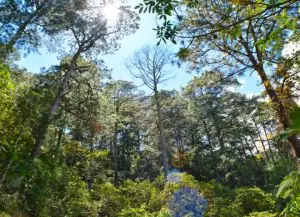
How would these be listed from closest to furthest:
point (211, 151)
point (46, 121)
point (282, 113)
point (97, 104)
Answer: point (282, 113) → point (46, 121) → point (97, 104) → point (211, 151)

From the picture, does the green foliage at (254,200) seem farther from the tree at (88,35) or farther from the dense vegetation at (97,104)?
the tree at (88,35)

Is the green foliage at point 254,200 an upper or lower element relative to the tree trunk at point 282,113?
lower

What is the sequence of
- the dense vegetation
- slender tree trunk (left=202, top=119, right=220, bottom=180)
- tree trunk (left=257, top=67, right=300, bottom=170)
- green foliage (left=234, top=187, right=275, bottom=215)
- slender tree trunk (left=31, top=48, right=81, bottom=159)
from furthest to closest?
slender tree trunk (left=202, top=119, right=220, bottom=180)
slender tree trunk (left=31, top=48, right=81, bottom=159)
green foliage (left=234, top=187, right=275, bottom=215)
tree trunk (left=257, top=67, right=300, bottom=170)
the dense vegetation

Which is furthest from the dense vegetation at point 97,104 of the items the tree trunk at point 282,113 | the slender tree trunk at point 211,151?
the slender tree trunk at point 211,151

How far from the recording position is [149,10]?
1814 mm

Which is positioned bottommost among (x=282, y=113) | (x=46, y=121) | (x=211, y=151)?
(x=282, y=113)

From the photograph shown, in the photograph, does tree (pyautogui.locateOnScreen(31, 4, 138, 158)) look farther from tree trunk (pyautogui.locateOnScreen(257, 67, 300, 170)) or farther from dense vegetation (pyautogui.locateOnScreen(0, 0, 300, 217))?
tree trunk (pyautogui.locateOnScreen(257, 67, 300, 170))

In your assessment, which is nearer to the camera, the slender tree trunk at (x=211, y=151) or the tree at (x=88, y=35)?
the tree at (x=88, y=35)

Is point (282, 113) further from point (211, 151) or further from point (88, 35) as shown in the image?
point (211, 151)

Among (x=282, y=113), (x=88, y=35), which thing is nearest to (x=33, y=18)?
(x=88, y=35)

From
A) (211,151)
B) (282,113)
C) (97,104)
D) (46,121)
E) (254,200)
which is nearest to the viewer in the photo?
(282,113)

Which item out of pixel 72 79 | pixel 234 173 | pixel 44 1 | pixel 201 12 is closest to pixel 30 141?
pixel 72 79

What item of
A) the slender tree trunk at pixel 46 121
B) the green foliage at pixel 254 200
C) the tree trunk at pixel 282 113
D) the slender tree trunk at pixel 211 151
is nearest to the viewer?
the tree trunk at pixel 282 113

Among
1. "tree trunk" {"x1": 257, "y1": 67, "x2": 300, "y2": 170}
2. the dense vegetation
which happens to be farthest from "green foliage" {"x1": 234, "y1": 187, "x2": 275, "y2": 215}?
"tree trunk" {"x1": 257, "y1": 67, "x2": 300, "y2": 170}
